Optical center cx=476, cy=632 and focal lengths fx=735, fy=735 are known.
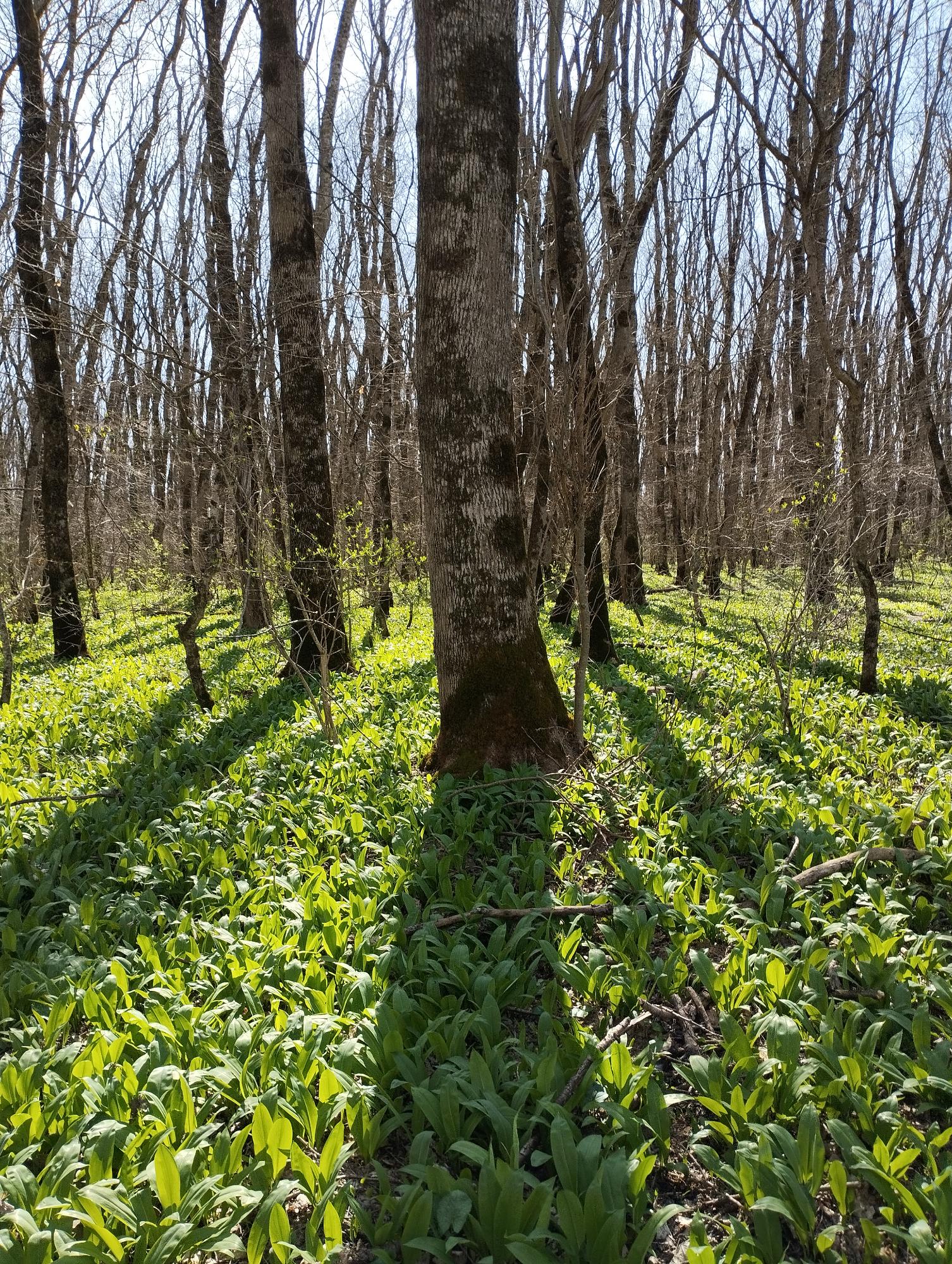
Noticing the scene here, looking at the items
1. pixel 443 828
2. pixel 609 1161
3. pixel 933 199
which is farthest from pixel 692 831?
pixel 933 199

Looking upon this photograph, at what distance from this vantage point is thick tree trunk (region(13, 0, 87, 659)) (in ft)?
32.0

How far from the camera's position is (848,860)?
3.27 m

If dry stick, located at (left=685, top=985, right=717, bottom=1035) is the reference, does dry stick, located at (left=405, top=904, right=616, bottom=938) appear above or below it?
above

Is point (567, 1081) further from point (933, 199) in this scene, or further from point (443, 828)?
point (933, 199)

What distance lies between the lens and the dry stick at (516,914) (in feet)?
9.72

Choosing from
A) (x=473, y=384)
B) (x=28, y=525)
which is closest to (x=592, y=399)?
(x=473, y=384)

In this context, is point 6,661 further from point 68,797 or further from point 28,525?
point 28,525

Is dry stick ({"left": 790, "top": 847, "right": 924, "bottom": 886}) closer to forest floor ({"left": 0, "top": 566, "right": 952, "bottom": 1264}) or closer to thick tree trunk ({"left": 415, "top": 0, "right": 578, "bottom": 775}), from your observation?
forest floor ({"left": 0, "top": 566, "right": 952, "bottom": 1264})

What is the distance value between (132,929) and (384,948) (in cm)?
112

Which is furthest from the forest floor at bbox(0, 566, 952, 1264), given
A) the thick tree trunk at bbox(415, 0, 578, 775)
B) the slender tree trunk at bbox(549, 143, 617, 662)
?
the slender tree trunk at bbox(549, 143, 617, 662)

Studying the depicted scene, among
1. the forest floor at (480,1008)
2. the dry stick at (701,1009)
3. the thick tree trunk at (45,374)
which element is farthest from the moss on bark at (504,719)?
the thick tree trunk at (45,374)

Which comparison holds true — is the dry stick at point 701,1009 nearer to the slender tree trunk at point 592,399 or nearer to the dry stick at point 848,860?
the dry stick at point 848,860

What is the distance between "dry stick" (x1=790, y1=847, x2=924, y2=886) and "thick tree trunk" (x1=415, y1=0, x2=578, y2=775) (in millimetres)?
1586

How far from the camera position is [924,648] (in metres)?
9.38
